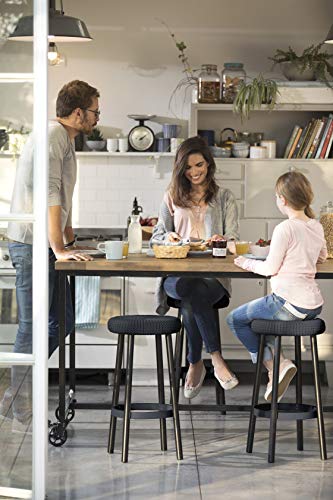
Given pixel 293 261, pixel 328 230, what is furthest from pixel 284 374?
pixel 328 230

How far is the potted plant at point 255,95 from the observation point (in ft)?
21.6

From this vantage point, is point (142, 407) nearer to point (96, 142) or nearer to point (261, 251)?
point (261, 251)

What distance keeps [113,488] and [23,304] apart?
979mm

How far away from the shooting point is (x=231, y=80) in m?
6.78

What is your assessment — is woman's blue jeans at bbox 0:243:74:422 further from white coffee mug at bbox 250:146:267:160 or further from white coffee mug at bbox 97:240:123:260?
white coffee mug at bbox 250:146:267:160

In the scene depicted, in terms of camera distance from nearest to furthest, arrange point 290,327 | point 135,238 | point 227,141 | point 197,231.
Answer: point 290,327
point 135,238
point 197,231
point 227,141

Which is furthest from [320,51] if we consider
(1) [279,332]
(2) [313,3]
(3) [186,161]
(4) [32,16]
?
(4) [32,16]

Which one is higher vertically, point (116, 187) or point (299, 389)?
point (116, 187)

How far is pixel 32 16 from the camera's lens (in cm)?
374

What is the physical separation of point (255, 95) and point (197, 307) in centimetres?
191

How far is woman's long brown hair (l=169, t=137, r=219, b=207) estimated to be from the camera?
555cm

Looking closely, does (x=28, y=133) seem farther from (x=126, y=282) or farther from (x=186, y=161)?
(x=126, y=282)

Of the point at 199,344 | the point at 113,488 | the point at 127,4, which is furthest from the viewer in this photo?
the point at 127,4

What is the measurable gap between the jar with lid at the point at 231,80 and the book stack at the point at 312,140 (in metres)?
0.52
